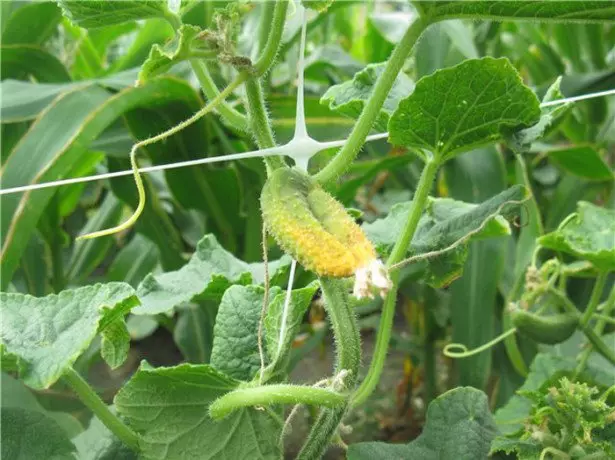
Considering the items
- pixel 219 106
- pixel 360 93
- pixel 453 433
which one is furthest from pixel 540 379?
pixel 219 106

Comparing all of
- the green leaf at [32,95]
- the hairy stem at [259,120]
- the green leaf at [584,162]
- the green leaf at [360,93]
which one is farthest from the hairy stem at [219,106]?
the green leaf at [584,162]

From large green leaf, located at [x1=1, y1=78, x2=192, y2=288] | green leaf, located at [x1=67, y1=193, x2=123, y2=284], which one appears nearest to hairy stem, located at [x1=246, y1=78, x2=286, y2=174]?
large green leaf, located at [x1=1, y1=78, x2=192, y2=288]

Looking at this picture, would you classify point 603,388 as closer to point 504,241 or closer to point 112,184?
point 504,241

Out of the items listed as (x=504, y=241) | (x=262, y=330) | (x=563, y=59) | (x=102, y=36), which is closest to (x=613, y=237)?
(x=504, y=241)

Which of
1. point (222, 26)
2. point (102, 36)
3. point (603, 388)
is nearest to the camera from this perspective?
point (222, 26)

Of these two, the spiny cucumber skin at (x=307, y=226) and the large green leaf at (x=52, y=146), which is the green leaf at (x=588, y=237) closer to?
the spiny cucumber skin at (x=307, y=226)

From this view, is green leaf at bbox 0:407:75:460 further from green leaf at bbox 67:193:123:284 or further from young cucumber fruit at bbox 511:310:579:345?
green leaf at bbox 67:193:123:284
